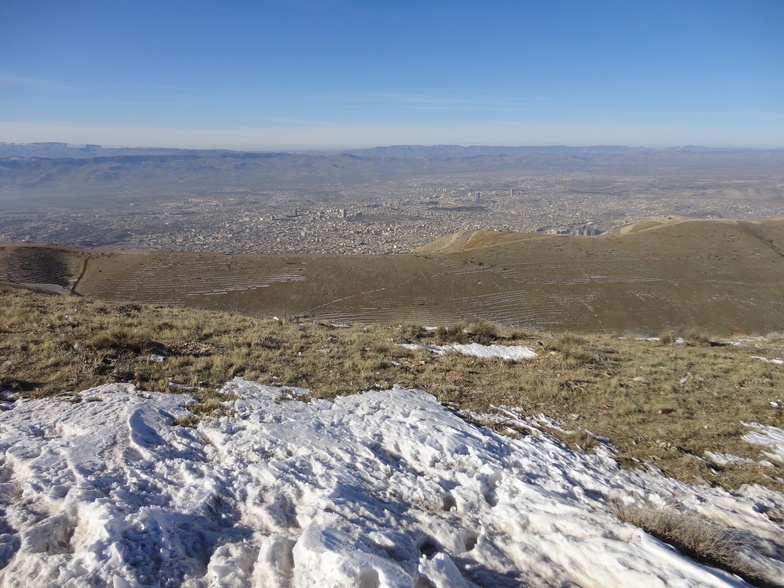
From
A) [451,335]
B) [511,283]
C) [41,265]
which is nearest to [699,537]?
[451,335]

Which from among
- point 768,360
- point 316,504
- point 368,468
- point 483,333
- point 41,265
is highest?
point 316,504

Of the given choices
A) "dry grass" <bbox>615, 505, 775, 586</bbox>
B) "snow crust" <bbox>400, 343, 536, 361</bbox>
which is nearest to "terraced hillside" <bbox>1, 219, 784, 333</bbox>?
"snow crust" <bbox>400, 343, 536, 361</bbox>

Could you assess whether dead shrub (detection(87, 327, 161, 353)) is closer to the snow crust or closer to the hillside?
the hillside

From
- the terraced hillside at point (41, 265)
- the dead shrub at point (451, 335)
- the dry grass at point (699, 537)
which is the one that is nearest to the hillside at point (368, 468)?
the dry grass at point (699, 537)

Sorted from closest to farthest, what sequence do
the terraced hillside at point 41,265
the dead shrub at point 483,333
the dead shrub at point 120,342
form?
the dead shrub at point 120,342
the dead shrub at point 483,333
the terraced hillside at point 41,265

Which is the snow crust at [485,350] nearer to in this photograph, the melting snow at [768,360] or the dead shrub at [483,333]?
the dead shrub at [483,333]

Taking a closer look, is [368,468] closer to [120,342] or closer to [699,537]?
[699,537]
